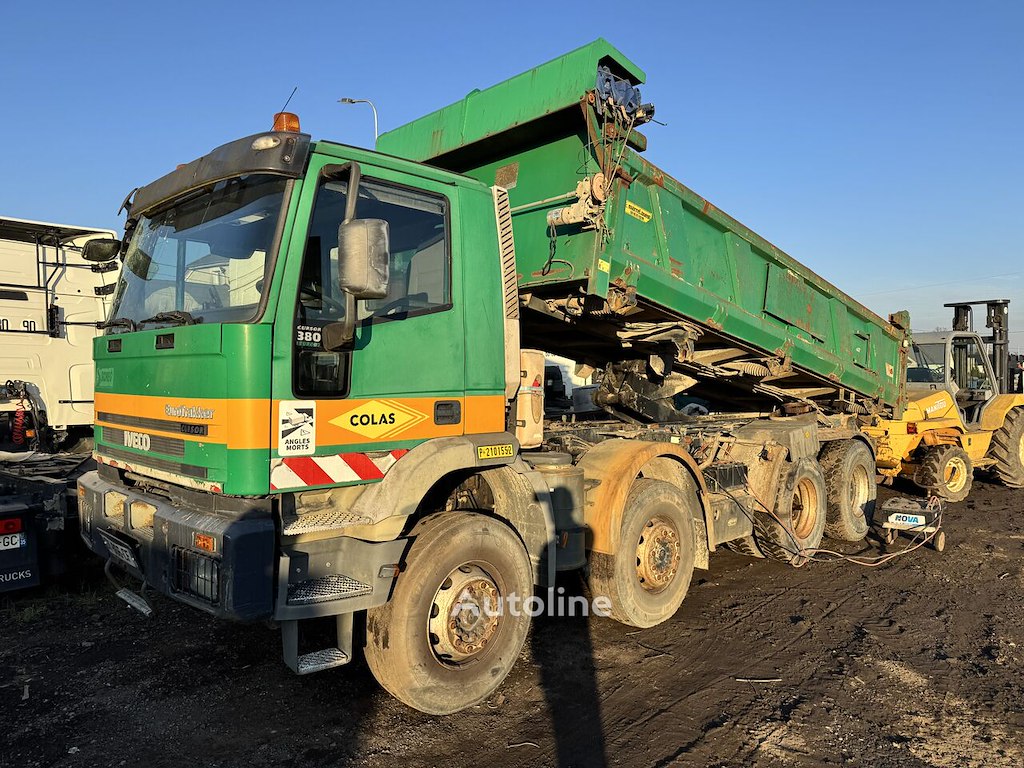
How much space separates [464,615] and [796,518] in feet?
15.1

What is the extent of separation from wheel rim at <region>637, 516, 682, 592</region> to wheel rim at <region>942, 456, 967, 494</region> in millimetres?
6327

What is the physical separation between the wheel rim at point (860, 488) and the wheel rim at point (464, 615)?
5.56m

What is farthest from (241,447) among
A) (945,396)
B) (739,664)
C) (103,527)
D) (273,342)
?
(945,396)

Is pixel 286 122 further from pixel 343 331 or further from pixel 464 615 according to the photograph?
pixel 464 615

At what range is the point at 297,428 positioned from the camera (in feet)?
10.8

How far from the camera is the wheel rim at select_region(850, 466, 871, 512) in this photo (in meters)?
7.95

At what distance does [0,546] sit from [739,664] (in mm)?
5000

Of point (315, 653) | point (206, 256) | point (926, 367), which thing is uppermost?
point (206, 256)

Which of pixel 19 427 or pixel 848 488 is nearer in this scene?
pixel 848 488

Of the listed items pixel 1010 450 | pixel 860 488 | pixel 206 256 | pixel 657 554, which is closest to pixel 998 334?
pixel 1010 450

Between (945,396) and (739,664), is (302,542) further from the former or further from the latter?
(945,396)

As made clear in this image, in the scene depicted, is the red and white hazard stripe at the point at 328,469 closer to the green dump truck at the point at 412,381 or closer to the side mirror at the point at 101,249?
the green dump truck at the point at 412,381

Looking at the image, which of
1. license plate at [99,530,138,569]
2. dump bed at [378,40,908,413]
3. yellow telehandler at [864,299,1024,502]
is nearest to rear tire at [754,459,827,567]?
dump bed at [378,40,908,413]

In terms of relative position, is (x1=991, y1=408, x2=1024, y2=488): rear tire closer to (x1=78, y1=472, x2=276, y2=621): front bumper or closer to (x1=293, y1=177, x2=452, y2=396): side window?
(x1=293, y1=177, x2=452, y2=396): side window
